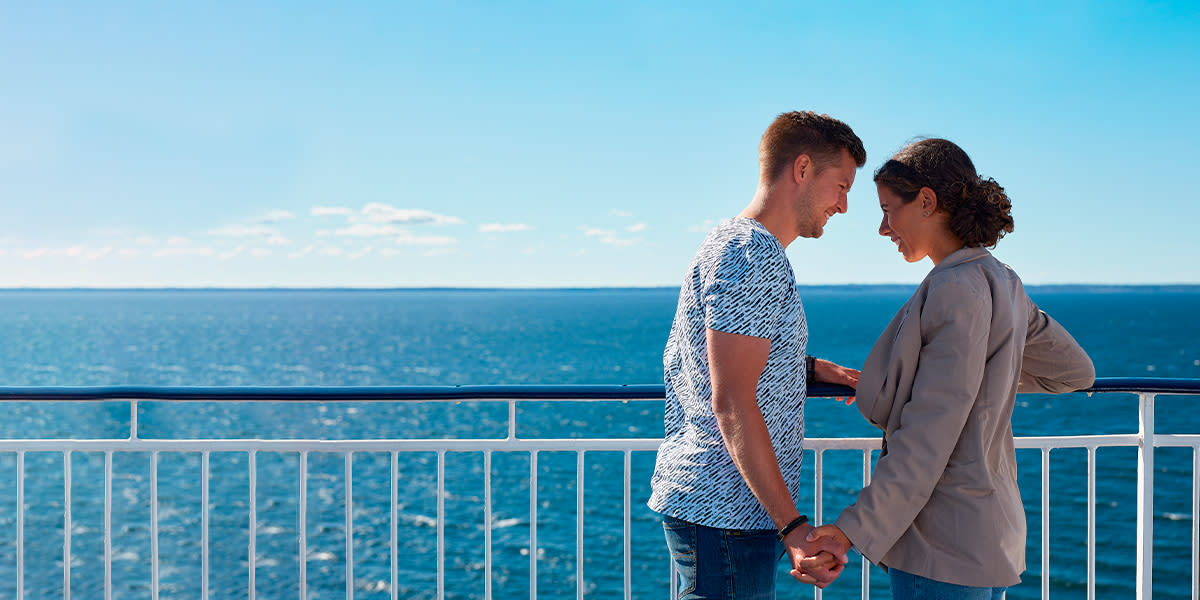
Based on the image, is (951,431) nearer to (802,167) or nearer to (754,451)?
(754,451)

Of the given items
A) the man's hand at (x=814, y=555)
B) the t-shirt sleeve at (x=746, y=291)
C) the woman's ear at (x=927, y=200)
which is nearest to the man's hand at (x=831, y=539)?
the man's hand at (x=814, y=555)

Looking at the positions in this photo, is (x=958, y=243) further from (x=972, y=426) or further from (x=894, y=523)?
(x=894, y=523)

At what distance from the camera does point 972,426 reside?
129 centimetres

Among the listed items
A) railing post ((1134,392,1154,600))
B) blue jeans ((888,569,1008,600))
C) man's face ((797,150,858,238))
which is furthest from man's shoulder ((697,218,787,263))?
railing post ((1134,392,1154,600))

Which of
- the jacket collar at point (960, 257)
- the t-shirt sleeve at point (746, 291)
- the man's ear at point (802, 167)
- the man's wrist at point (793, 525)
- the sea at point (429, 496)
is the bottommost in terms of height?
the sea at point (429, 496)

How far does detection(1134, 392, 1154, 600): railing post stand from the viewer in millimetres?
1975

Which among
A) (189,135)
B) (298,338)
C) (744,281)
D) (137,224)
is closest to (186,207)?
(137,224)

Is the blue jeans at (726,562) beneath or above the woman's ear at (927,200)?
beneath

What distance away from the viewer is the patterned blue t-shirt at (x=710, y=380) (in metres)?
1.29

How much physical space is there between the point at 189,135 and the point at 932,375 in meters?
97.4

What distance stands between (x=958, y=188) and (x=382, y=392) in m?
1.37

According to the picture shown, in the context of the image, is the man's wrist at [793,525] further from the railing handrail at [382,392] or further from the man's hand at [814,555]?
the railing handrail at [382,392]

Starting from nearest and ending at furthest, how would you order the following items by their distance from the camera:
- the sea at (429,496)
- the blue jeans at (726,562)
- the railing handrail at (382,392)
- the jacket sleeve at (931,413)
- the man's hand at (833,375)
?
the jacket sleeve at (931,413) → the blue jeans at (726,562) → the man's hand at (833,375) → the railing handrail at (382,392) → the sea at (429,496)

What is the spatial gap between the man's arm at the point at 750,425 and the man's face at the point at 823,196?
0.26m
